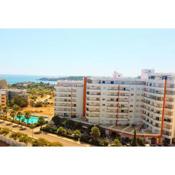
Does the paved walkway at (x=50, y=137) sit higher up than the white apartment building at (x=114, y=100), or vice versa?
the white apartment building at (x=114, y=100)

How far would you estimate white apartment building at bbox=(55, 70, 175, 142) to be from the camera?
8156 mm

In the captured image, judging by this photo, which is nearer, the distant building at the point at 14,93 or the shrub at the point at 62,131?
the shrub at the point at 62,131

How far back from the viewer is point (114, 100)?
8.85 m

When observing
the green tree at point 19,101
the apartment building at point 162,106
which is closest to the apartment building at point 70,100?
the apartment building at point 162,106

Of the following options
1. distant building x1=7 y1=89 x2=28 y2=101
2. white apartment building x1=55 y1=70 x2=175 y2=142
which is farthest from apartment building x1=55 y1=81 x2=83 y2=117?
distant building x1=7 y1=89 x2=28 y2=101

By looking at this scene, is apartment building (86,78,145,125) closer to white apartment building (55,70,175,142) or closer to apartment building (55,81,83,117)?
white apartment building (55,70,175,142)

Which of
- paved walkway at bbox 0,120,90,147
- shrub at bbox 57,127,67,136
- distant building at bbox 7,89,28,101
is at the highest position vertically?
distant building at bbox 7,89,28,101

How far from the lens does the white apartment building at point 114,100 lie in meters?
8.16

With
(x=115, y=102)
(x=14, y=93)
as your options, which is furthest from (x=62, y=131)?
(x=14, y=93)

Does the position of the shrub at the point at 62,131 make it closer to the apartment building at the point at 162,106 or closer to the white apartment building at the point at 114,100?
the white apartment building at the point at 114,100

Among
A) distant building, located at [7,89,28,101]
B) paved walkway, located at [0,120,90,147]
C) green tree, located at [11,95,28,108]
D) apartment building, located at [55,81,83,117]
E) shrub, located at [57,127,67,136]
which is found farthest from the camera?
distant building, located at [7,89,28,101]

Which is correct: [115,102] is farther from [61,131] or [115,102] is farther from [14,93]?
[14,93]
